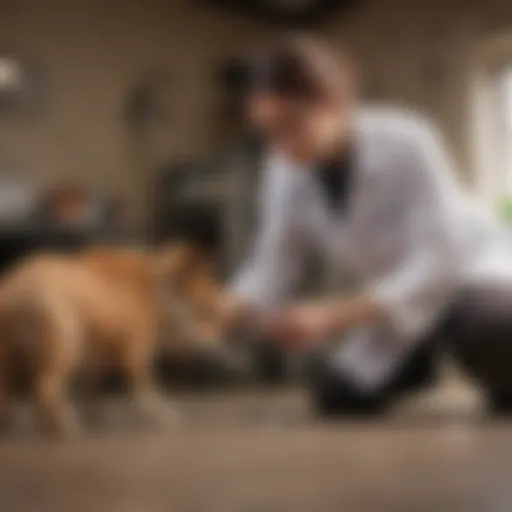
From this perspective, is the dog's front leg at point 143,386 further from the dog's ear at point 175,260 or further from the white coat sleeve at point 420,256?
the white coat sleeve at point 420,256

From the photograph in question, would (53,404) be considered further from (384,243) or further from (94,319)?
(384,243)

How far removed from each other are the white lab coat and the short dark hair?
4 centimetres

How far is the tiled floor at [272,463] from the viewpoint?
2.10 ft

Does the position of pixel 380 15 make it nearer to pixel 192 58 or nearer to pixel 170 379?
pixel 192 58

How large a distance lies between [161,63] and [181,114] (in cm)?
4

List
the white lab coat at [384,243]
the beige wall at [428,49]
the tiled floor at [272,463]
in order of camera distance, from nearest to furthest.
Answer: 1. the tiled floor at [272,463]
2. the beige wall at [428,49]
3. the white lab coat at [384,243]

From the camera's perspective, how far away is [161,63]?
805 millimetres

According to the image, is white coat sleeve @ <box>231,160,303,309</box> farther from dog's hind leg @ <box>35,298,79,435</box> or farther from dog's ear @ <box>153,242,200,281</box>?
dog's hind leg @ <box>35,298,79,435</box>

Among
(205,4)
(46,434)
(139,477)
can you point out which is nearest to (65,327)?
(46,434)

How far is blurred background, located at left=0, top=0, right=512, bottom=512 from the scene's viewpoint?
750 millimetres

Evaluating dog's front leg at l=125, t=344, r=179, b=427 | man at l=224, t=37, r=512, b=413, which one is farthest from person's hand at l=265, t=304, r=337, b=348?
dog's front leg at l=125, t=344, r=179, b=427

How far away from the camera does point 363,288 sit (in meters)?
0.85

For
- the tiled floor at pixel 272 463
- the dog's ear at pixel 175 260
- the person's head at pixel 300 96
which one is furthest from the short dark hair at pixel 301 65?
the tiled floor at pixel 272 463

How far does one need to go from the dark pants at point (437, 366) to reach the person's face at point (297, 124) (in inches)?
6.6
